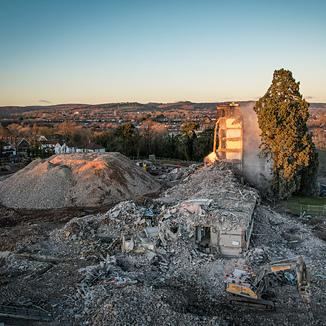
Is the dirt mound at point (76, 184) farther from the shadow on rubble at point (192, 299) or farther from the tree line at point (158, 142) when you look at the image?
the tree line at point (158, 142)

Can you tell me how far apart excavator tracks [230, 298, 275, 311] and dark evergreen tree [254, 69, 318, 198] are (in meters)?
13.8

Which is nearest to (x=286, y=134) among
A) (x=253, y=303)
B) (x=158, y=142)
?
(x=253, y=303)

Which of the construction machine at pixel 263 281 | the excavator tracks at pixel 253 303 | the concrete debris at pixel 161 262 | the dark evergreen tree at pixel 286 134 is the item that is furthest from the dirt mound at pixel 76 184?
the excavator tracks at pixel 253 303

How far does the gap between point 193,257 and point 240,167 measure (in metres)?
14.7

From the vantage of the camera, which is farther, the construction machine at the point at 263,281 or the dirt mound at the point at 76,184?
the dirt mound at the point at 76,184

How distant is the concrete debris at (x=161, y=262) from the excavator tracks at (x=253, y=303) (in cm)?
24

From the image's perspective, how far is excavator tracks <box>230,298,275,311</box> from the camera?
29.8ft

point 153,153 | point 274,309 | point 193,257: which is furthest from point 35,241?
point 153,153

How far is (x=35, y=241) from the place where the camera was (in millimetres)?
15000

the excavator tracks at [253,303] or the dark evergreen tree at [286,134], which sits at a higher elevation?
the dark evergreen tree at [286,134]

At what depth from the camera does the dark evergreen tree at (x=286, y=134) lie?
68.9 feet

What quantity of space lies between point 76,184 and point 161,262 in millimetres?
15314

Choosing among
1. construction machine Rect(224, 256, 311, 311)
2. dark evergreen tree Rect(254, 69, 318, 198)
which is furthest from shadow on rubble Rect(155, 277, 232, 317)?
dark evergreen tree Rect(254, 69, 318, 198)

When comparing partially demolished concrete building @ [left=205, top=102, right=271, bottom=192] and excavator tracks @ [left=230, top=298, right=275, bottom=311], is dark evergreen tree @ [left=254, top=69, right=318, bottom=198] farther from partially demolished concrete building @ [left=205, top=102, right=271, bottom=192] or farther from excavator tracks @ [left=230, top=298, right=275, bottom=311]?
excavator tracks @ [left=230, top=298, right=275, bottom=311]
